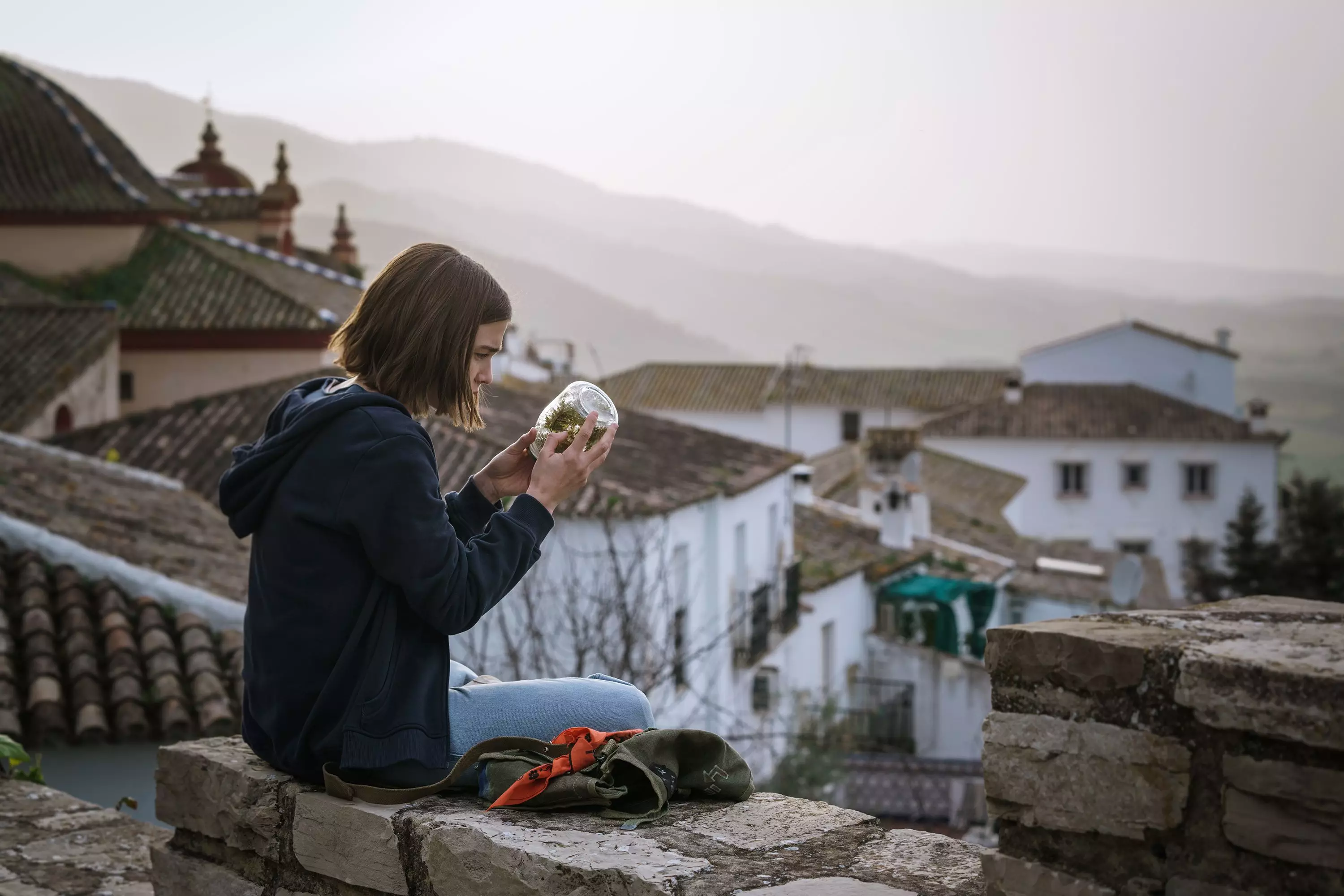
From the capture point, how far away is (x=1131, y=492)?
41.0 m

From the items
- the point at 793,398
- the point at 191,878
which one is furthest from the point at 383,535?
the point at 793,398

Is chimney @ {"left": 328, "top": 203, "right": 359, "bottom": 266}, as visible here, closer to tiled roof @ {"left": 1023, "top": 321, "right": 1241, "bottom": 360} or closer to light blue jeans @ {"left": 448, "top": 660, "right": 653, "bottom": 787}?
tiled roof @ {"left": 1023, "top": 321, "right": 1241, "bottom": 360}

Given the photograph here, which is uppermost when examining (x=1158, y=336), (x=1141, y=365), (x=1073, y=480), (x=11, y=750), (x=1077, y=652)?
(x=1158, y=336)

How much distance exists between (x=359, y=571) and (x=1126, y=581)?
56.8 feet

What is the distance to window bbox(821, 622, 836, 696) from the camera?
1942 cm

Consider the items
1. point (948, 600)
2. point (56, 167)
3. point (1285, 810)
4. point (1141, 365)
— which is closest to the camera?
point (1285, 810)

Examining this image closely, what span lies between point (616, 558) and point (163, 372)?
1066cm

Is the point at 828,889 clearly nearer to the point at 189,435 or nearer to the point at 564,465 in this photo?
the point at 564,465

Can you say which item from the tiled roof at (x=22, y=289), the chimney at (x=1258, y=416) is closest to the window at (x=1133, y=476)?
the chimney at (x=1258, y=416)

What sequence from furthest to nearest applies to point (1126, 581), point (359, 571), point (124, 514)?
point (1126, 581), point (124, 514), point (359, 571)

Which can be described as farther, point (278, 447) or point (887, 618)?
point (887, 618)

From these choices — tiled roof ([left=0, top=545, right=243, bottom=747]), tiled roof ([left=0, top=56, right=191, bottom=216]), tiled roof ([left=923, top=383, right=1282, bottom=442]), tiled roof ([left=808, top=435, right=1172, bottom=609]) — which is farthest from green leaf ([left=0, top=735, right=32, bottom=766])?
tiled roof ([left=923, top=383, right=1282, bottom=442])

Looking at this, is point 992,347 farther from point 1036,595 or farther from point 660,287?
A: point 1036,595

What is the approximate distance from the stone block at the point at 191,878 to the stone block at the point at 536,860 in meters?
0.57
